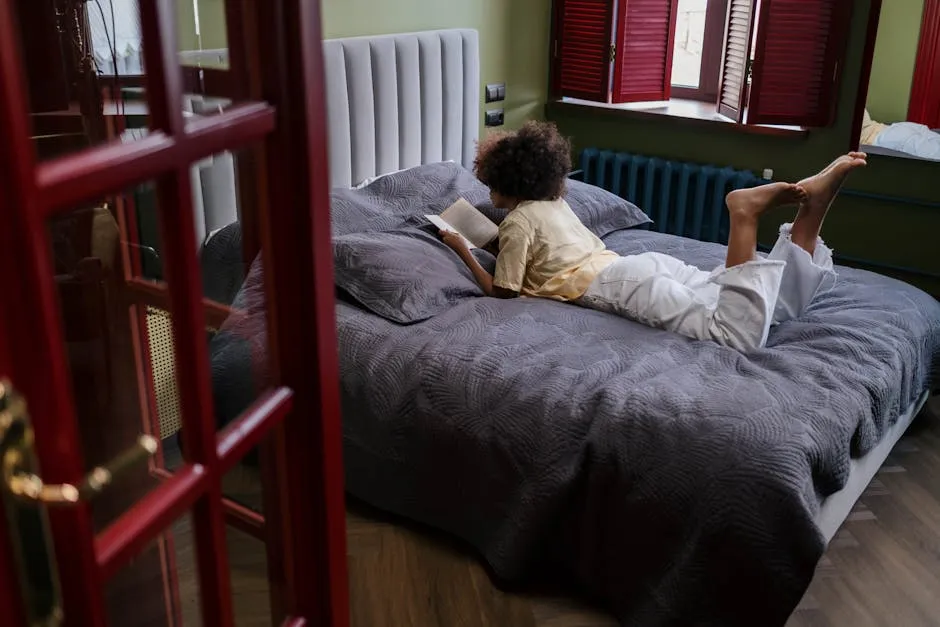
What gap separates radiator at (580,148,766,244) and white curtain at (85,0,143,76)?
9.90ft

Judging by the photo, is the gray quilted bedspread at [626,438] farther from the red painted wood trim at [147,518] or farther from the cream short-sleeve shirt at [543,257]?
the red painted wood trim at [147,518]

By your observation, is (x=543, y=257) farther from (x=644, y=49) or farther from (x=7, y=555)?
(x=7, y=555)

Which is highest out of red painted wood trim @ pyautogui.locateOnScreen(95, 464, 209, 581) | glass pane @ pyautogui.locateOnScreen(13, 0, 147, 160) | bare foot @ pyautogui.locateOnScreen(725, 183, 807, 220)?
glass pane @ pyautogui.locateOnScreen(13, 0, 147, 160)

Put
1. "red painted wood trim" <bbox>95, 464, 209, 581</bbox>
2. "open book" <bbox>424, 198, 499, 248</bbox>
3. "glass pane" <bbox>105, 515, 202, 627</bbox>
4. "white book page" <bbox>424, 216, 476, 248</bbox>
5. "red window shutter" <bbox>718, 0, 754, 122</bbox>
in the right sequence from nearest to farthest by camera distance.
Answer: "red painted wood trim" <bbox>95, 464, 209, 581</bbox>, "glass pane" <bbox>105, 515, 202, 627</bbox>, "white book page" <bbox>424, 216, 476, 248</bbox>, "open book" <bbox>424, 198, 499, 248</bbox>, "red window shutter" <bbox>718, 0, 754, 122</bbox>

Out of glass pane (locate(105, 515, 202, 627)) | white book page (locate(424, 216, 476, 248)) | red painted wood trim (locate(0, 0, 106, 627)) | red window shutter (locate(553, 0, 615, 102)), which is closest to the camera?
red painted wood trim (locate(0, 0, 106, 627))

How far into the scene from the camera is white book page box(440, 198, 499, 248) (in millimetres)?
2928

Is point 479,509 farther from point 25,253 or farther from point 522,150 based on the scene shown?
point 25,253

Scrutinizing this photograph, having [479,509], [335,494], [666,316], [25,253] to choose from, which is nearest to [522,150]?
[666,316]

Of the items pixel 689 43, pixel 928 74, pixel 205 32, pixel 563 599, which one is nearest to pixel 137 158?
pixel 205 32

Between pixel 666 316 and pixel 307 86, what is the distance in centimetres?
169

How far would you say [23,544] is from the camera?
657 mm

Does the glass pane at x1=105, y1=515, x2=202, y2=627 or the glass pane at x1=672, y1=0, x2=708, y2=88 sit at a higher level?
the glass pane at x1=672, y1=0, x2=708, y2=88

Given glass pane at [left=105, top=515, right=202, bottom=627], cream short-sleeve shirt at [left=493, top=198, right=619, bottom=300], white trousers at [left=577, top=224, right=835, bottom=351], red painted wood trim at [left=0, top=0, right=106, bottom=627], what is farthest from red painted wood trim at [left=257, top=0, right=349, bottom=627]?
cream short-sleeve shirt at [left=493, top=198, right=619, bottom=300]

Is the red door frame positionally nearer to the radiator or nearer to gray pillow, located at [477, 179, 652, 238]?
gray pillow, located at [477, 179, 652, 238]
